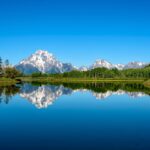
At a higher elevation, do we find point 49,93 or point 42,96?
point 49,93

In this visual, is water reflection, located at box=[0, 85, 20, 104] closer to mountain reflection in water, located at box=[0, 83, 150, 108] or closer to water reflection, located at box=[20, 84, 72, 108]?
mountain reflection in water, located at box=[0, 83, 150, 108]

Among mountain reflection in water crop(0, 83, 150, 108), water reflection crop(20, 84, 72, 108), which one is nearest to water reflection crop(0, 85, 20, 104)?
mountain reflection in water crop(0, 83, 150, 108)

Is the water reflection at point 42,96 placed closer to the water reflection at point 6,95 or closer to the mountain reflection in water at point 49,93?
the mountain reflection in water at point 49,93

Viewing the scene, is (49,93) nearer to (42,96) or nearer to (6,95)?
(42,96)

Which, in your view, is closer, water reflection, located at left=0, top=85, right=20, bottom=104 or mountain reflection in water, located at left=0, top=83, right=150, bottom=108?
water reflection, located at left=0, top=85, right=20, bottom=104

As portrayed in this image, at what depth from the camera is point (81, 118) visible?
Answer: 38.9 m

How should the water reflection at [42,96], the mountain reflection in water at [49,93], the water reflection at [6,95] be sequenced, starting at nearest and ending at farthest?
the water reflection at [42,96] < the water reflection at [6,95] < the mountain reflection in water at [49,93]

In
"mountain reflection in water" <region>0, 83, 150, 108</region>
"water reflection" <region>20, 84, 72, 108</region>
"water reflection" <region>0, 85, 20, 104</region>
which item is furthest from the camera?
"mountain reflection in water" <region>0, 83, 150, 108</region>

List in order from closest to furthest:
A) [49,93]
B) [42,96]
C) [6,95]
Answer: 1. [42,96]
2. [6,95]
3. [49,93]

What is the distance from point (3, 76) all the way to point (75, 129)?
469 feet

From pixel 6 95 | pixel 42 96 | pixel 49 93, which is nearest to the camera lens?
pixel 42 96

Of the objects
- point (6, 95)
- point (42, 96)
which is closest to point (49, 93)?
point (42, 96)

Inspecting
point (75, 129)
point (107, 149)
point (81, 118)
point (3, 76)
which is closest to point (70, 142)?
point (107, 149)

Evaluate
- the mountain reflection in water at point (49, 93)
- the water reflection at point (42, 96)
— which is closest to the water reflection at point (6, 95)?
the mountain reflection in water at point (49, 93)
